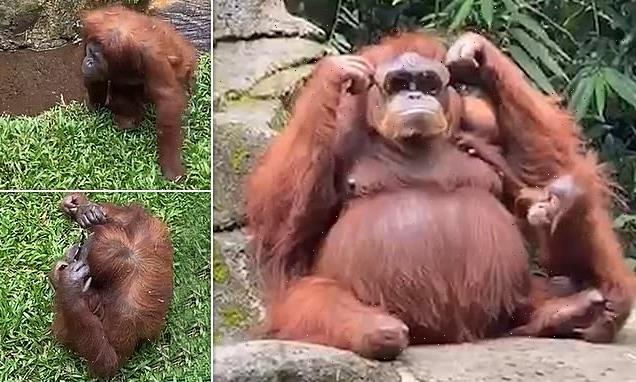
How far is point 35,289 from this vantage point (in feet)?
4.73

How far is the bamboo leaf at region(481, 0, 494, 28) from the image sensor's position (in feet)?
4.69

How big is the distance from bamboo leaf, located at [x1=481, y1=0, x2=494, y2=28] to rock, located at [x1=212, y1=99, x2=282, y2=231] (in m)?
0.33

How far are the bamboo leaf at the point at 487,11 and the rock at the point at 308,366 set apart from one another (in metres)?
0.53

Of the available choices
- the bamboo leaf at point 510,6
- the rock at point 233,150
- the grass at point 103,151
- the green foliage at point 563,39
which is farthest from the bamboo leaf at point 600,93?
the grass at point 103,151

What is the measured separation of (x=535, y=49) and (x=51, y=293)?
2.62 feet

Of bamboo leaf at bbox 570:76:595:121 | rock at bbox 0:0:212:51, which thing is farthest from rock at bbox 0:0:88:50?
bamboo leaf at bbox 570:76:595:121

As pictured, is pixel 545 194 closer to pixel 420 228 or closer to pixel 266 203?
pixel 420 228

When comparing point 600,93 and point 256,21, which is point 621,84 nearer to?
point 600,93

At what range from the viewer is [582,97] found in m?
1.44

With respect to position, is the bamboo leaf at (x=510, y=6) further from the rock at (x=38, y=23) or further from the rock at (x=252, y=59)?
the rock at (x=38, y=23)

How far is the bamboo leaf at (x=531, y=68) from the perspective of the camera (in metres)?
1.42

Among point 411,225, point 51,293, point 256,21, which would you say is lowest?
point 51,293

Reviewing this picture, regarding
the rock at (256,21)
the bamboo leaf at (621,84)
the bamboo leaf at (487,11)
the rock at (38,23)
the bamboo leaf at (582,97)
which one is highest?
the bamboo leaf at (487,11)

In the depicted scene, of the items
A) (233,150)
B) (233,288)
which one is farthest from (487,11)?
(233,288)
